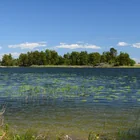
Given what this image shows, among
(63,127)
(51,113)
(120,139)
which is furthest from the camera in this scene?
(51,113)

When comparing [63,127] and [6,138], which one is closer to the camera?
[6,138]

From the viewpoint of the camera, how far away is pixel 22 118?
17.6 m

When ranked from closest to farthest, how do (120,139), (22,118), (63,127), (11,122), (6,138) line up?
(6,138) < (120,139) < (63,127) < (11,122) < (22,118)

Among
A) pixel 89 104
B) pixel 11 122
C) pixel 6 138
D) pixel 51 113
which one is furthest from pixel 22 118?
pixel 6 138

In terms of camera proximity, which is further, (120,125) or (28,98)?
(28,98)

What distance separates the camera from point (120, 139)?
1091cm

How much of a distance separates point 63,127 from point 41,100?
37.1ft

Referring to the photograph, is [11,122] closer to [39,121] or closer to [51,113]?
[39,121]

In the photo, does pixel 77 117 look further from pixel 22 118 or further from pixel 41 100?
pixel 41 100

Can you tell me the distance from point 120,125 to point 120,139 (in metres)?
4.74

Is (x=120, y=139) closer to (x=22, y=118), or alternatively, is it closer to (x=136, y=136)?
(x=136, y=136)

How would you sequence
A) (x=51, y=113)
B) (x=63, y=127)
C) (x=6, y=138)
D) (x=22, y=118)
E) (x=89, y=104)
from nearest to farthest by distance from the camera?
(x=6, y=138) < (x=63, y=127) < (x=22, y=118) < (x=51, y=113) < (x=89, y=104)

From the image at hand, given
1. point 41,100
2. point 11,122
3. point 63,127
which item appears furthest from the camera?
point 41,100

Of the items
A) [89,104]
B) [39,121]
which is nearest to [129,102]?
[89,104]
